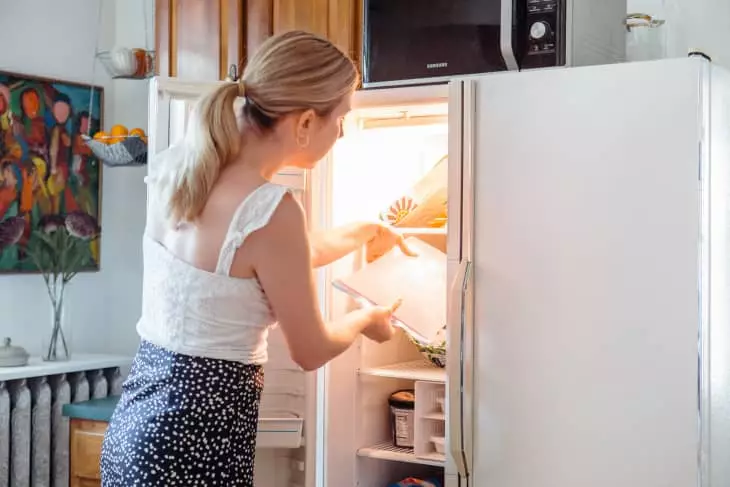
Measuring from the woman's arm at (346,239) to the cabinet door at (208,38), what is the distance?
2.44 feet

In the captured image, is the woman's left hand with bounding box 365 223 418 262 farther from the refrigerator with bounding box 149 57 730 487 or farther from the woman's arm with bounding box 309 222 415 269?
the refrigerator with bounding box 149 57 730 487

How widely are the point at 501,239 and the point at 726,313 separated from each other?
50 centimetres

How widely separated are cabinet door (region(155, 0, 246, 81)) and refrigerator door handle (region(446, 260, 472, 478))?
1039 mm

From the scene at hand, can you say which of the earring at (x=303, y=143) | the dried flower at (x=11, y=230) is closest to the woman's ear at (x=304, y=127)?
the earring at (x=303, y=143)

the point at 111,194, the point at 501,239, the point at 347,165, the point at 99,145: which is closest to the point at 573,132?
the point at 501,239

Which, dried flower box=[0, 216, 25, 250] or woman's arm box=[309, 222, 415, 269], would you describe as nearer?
woman's arm box=[309, 222, 415, 269]

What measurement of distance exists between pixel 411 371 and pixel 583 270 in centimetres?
63

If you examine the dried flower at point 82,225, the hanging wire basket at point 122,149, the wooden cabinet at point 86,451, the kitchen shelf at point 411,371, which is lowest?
the wooden cabinet at point 86,451

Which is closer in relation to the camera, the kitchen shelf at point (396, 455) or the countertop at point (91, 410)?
the kitchen shelf at point (396, 455)

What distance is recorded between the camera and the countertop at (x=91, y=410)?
10.2 feet

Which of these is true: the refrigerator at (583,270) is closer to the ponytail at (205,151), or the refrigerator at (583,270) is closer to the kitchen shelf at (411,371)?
the kitchen shelf at (411,371)

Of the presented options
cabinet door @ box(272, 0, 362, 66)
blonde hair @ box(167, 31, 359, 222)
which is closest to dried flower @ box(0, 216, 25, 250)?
cabinet door @ box(272, 0, 362, 66)

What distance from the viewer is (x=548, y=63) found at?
220cm

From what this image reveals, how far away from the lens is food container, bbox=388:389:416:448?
2.53 metres
